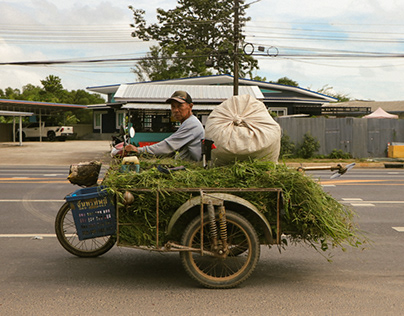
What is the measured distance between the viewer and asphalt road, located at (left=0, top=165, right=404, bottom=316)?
4074 millimetres

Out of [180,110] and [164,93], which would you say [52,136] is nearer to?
Result: [164,93]

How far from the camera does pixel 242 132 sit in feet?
16.0

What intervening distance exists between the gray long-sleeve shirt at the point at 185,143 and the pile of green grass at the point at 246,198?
1.54 feet

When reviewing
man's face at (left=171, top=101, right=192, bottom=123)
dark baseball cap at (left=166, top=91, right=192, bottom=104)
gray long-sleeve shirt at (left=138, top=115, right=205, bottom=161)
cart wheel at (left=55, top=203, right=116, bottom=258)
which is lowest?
cart wheel at (left=55, top=203, right=116, bottom=258)

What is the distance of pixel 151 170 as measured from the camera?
15.7 ft

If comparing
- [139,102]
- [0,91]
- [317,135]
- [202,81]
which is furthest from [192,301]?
[0,91]

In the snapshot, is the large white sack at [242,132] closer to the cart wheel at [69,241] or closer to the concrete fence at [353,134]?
the cart wheel at [69,241]

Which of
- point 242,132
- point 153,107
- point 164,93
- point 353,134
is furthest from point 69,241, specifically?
point 353,134

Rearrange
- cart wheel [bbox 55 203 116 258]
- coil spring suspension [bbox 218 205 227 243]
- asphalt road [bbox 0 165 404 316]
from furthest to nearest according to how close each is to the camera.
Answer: cart wheel [bbox 55 203 116 258]
coil spring suspension [bbox 218 205 227 243]
asphalt road [bbox 0 165 404 316]

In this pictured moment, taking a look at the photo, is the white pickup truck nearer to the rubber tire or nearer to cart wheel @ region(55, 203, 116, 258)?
the rubber tire

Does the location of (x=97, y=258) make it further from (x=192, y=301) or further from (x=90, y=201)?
(x=192, y=301)

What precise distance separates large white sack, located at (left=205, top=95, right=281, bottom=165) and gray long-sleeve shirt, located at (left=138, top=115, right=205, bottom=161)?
0.21 metres

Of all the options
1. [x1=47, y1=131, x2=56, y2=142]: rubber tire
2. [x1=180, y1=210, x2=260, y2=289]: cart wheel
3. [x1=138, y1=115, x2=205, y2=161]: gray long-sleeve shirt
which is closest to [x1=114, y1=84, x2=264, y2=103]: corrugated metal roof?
[x1=138, y1=115, x2=205, y2=161]: gray long-sleeve shirt

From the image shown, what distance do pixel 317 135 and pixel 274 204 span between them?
20.5 m
